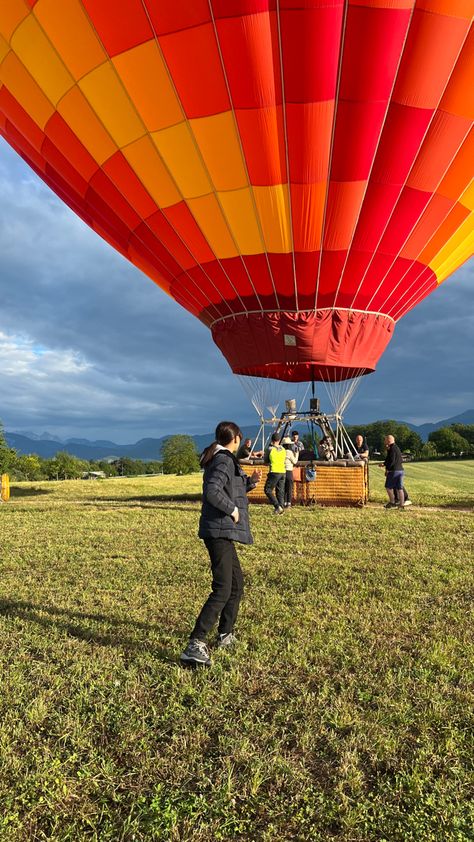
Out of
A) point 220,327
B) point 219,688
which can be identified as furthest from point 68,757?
point 220,327

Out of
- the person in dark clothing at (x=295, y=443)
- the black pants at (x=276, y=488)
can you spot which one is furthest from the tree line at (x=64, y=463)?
the black pants at (x=276, y=488)

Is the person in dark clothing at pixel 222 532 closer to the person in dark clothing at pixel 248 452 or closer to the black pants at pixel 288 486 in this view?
the black pants at pixel 288 486

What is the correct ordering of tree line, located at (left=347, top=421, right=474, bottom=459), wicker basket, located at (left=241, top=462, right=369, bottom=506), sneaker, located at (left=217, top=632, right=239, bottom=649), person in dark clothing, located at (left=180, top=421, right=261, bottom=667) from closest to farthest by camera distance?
person in dark clothing, located at (left=180, top=421, right=261, bottom=667) → sneaker, located at (left=217, top=632, right=239, bottom=649) → wicker basket, located at (left=241, top=462, right=369, bottom=506) → tree line, located at (left=347, top=421, right=474, bottom=459)

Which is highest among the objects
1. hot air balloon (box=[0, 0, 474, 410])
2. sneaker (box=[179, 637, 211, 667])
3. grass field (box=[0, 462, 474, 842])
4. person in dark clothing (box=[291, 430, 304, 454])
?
hot air balloon (box=[0, 0, 474, 410])

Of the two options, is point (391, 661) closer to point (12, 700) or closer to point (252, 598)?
point (252, 598)

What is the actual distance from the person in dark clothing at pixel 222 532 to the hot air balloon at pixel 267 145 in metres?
7.03

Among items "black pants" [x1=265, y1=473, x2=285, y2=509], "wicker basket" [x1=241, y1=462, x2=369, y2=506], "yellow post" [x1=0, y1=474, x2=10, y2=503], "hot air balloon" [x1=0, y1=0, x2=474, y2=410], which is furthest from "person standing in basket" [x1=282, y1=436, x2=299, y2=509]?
"yellow post" [x1=0, y1=474, x2=10, y2=503]

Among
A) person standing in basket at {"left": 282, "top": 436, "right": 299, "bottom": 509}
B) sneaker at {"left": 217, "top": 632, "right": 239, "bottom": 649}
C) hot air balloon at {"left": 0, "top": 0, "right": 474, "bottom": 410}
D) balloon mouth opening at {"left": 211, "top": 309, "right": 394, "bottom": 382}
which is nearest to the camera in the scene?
sneaker at {"left": 217, "top": 632, "right": 239, "bottom": 649}

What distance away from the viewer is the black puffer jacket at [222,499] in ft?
13.6

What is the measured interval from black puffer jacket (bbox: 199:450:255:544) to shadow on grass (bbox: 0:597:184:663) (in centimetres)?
103

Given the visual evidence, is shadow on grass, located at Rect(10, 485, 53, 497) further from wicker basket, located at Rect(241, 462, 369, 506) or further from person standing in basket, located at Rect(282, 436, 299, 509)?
person standing in basket, located at Rect(282, 436, 299, 509)

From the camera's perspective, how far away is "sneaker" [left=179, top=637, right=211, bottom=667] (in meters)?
3.92

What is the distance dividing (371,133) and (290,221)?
81.7 inches

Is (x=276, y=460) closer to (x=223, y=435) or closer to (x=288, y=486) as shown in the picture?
(x=288, y=486)
